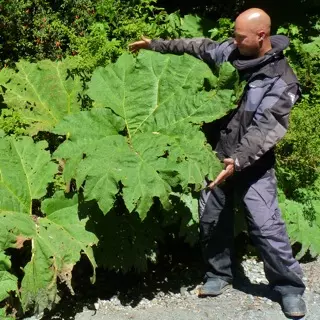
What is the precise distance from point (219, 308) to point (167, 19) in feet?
7.58

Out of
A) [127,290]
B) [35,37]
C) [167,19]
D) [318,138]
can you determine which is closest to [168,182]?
[127,290]

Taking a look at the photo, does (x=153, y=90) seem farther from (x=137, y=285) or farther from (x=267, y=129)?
(x=137, y=285)

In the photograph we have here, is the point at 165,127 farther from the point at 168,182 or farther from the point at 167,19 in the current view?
the point at 167,19

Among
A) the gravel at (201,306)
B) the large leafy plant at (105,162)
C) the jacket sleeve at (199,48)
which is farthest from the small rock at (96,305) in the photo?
the jacket sleeve at (199,48)

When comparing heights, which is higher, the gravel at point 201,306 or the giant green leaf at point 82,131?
the giant green leaf at point 82,131

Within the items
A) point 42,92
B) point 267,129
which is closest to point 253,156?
point 267,129

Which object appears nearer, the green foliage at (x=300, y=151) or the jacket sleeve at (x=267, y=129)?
the jacket sleeve at (x=267, y=129)

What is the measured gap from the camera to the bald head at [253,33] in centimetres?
414

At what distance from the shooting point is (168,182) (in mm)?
3967

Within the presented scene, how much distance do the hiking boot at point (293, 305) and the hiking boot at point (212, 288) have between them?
0.45m

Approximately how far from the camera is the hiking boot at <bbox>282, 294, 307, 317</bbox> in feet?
14.3

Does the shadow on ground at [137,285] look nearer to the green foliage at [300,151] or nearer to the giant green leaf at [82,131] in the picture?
the green foliage at [300,151]

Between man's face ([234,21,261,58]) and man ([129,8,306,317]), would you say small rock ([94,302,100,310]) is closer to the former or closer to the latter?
man ([129,8,306,317])

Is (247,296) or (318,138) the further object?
(318,138)
